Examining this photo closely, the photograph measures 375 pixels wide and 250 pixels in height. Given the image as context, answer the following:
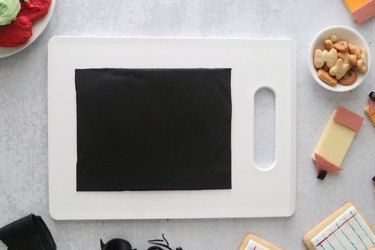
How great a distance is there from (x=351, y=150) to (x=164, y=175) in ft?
1.13

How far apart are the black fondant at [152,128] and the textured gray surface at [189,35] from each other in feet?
0.24

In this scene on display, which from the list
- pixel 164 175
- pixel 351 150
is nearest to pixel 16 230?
pixel 164 175

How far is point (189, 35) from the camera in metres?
0.85

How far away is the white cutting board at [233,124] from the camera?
2.71ft

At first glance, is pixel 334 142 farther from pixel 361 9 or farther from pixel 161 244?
pixel 161 244

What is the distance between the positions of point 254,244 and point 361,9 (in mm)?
462

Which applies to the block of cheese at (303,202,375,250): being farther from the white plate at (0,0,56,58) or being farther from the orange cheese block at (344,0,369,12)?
the white plate at (0,0,56,58)

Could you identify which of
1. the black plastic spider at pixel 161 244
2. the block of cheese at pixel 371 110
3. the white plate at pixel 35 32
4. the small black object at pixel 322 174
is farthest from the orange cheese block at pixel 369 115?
the white plate at pixel 35 32

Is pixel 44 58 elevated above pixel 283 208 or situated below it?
above

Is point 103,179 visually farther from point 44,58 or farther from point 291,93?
point 291,93

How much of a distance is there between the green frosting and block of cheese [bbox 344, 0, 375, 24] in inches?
22.6

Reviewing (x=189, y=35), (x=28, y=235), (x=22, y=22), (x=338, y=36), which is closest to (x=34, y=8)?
(x=22, y=22)

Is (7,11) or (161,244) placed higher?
(7,11)

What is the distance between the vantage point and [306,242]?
0.86m
